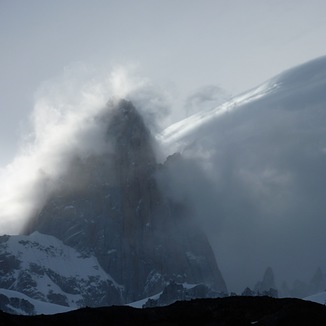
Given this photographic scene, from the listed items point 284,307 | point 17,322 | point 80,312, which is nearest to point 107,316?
point 80,312

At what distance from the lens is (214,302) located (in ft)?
453

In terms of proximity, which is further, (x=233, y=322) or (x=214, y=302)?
(x=214, y=302)

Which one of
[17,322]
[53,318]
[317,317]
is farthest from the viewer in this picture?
[53,318]

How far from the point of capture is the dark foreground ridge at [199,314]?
118375mm

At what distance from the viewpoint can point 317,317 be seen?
375 feet

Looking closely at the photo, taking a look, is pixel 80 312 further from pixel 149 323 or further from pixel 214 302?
pixel 214 302

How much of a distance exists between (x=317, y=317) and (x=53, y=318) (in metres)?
39.8

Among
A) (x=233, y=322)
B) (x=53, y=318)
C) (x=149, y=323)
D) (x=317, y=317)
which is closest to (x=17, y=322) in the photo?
(x=53, y=318)

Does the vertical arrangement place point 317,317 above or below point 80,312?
below

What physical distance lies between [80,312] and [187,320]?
16.4 metres

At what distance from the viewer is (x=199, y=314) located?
13075 cm

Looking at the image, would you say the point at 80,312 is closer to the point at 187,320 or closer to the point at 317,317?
the point at 187,320

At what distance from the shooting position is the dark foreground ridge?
388 feet

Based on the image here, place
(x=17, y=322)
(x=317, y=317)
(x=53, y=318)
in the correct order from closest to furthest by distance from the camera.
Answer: (x=317, y=317), (x=17, y=322), (x=53, y=318)
